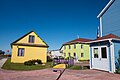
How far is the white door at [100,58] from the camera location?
14160mm

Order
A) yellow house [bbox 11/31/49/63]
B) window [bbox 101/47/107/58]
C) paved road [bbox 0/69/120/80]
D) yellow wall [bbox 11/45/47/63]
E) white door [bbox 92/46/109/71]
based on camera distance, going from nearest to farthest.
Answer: paved road [bbox 0/69/120/80]
white door [bbox 92/46/109/71]
window [bbox 101/47/107/58]
yellow wall [bbox 11/45/47/63]
yellow house [bbox 11/31/49/63]

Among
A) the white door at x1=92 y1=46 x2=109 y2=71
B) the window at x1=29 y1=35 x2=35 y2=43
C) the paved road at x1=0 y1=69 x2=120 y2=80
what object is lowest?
the paved road at x1=0 y1=69 x2=120 y2=80

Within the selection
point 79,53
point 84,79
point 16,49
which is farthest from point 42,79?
point 79,53

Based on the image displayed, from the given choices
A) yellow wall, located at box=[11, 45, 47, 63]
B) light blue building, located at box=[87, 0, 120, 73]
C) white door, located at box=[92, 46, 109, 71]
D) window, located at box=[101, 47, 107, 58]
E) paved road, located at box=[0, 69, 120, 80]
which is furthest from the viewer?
yellow wall, located at box=[11, 45, 47, 63]

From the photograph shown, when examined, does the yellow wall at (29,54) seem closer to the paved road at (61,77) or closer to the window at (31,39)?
the window at (31,39)

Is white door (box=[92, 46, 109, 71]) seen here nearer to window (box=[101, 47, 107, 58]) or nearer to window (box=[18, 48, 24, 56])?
window (box=[101, 47, 107, 58])

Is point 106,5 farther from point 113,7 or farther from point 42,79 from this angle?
point 42,79

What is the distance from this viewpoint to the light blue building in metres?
13.4

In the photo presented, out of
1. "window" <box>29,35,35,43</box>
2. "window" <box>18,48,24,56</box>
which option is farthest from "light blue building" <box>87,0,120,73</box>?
"window" <box>18,48,24,56</box>

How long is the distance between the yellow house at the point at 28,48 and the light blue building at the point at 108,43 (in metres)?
12.9

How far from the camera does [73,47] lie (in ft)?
147

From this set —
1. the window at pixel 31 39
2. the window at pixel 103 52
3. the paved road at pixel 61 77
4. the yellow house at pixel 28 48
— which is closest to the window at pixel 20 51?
the yellow house at pixel 28 48

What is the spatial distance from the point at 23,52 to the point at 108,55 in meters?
17.1

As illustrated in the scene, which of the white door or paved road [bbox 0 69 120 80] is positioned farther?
the white door
